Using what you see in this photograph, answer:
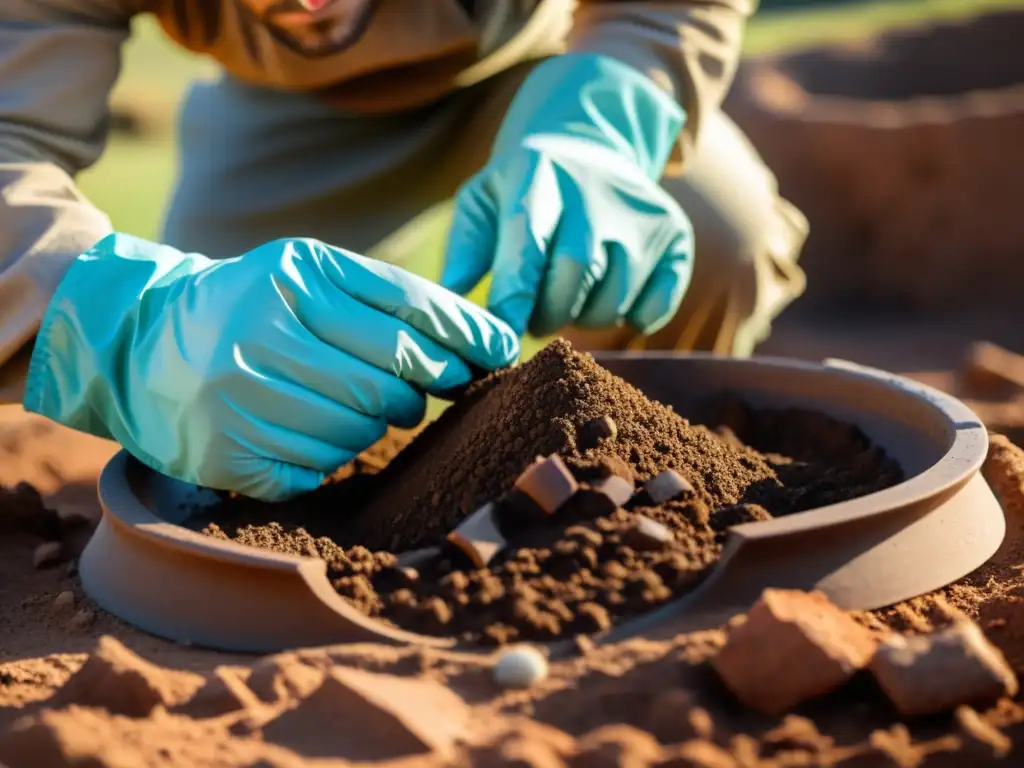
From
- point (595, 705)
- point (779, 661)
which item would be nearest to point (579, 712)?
point (595, 705)

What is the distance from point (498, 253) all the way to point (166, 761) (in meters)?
0.88

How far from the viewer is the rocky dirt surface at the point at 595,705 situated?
34.2 inches

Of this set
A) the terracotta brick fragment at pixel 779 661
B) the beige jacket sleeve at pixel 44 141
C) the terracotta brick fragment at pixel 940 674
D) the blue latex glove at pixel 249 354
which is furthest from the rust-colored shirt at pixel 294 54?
the terracotta brick fragment at pixel 940 674

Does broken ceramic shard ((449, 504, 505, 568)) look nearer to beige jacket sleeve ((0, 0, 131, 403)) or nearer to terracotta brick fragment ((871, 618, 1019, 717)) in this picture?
terracotta brick fragment ((871, 618, 1019, 717))

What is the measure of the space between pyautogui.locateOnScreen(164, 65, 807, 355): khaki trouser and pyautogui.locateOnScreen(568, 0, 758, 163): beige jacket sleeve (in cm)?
25

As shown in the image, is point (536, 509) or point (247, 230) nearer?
point (536, 509)

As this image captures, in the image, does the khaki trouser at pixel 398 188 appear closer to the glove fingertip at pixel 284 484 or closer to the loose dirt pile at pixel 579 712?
the glove fingertip at pixel 284 484

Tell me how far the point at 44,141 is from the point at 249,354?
0.69 metres

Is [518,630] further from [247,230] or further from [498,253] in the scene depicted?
[247,230]

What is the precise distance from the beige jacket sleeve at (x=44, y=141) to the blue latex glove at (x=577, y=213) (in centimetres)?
52

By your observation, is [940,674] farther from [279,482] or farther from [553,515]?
[279,482]

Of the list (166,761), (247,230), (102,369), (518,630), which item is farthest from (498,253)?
(247,230)

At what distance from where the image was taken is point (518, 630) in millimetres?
1051

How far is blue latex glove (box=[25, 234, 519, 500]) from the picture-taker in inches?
52.6
